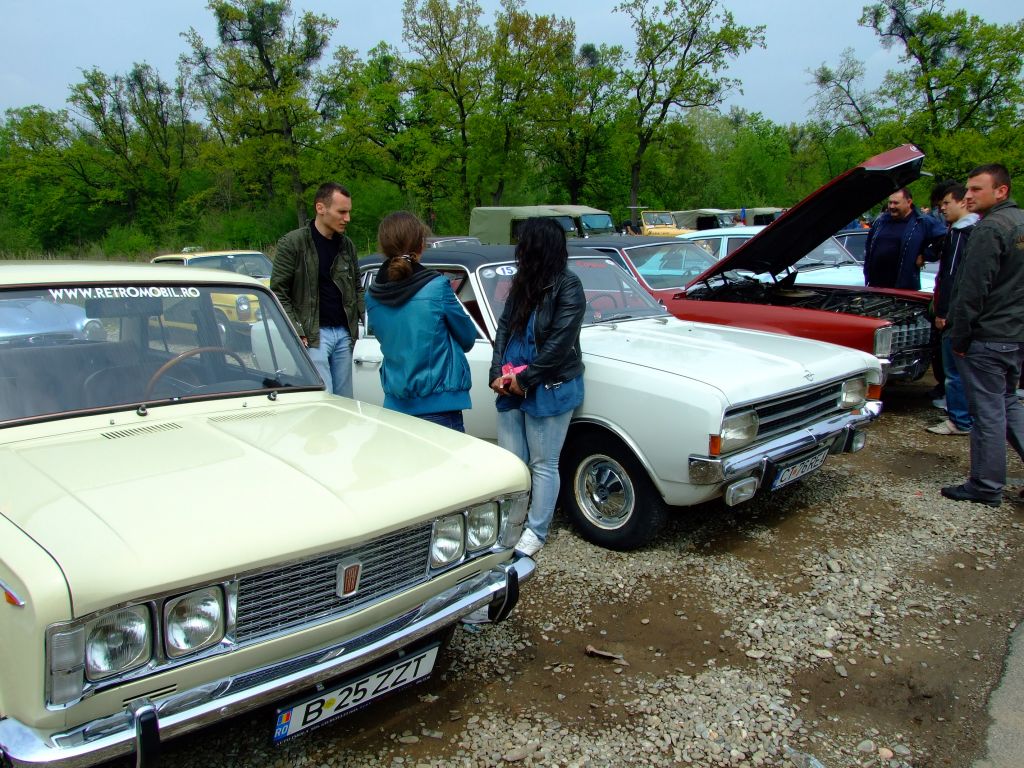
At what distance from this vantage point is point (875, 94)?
103ft

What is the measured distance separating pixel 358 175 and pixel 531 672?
3505 cm

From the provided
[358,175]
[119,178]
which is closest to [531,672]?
[358,175]

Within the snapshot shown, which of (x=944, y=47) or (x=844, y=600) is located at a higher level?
(x=944, y=47)

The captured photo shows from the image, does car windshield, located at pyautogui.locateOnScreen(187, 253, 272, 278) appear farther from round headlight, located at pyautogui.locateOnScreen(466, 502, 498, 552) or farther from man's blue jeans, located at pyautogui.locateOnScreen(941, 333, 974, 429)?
round headlight, located at pyautogui.locateOnScreen(466, 502, 498, 552)

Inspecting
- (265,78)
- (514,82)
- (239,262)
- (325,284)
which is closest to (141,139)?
(265,78)

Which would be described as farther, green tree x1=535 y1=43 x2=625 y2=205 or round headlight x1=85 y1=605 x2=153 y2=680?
Result: green tree x1=535 y1=43 x2=625 y2=205

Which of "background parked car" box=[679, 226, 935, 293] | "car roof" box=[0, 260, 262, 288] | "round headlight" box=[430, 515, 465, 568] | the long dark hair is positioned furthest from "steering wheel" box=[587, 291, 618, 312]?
"background parked car" box=[679, 226, 935, 293]

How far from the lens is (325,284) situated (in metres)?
4.69

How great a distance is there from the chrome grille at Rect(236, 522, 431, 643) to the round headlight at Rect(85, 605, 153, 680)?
242 mm

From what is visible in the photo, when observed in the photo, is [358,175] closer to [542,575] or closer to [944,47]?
[944,47]

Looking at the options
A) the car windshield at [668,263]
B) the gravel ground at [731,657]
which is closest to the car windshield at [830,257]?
the car windshield at [668,263]

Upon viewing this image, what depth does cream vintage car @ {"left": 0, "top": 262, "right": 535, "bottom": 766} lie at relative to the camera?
1754 millimetres

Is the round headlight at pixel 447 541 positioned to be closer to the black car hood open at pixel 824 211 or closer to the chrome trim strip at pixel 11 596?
the chrome trim strip at pixel 11 596

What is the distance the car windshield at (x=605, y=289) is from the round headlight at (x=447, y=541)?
250 centimetres
